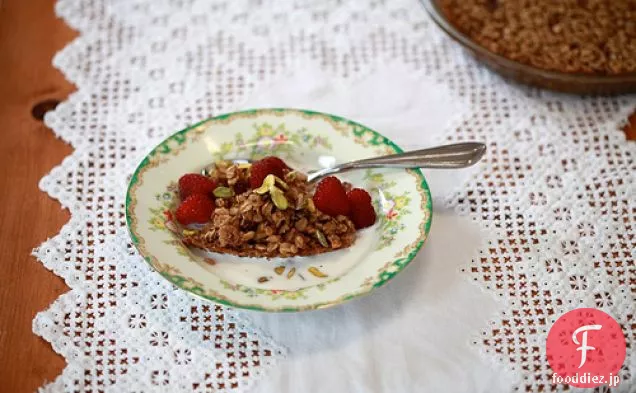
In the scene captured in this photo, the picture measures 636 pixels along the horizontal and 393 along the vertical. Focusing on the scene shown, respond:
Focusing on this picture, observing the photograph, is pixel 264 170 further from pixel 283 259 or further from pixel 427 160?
pixel 427 160

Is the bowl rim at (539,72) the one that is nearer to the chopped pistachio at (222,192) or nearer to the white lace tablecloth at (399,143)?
the white lace tablecloth at (399,143)

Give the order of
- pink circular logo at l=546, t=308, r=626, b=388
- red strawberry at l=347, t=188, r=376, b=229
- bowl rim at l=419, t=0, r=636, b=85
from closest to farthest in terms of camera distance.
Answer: pink circular logo at l=546, t=308, r=626, b=388, red strawberry at l=347, t=188, r=376, b=229, bowl rim at l=419, t=0, r=636, b=85

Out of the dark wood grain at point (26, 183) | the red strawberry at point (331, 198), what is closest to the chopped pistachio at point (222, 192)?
the red strawberry at point (331, 198)

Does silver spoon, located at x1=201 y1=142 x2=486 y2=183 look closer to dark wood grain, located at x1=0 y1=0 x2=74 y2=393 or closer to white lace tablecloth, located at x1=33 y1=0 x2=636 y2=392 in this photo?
white lace tablecloth, located at x1=33 y1=0 x2=636 y2=392

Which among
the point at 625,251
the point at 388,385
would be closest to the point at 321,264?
the point at 388,385

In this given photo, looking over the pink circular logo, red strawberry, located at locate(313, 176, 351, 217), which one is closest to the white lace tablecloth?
the pink circular logo

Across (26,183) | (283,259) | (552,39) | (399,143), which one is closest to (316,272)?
(283,259)
